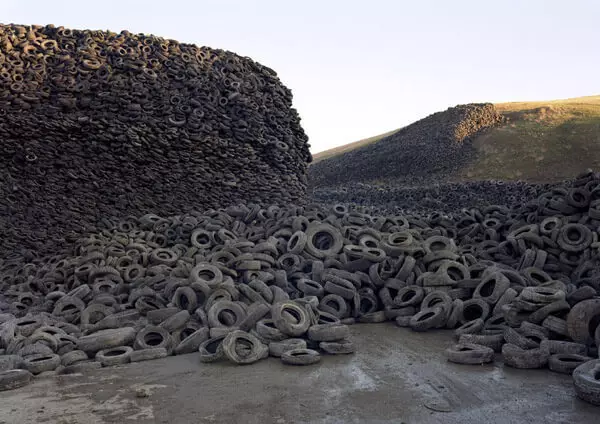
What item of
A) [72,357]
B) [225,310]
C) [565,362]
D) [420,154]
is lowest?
[565,362]

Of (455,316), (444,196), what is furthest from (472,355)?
(444,196)

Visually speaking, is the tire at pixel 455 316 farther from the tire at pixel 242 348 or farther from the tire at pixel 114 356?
the tire at pixel 114 356

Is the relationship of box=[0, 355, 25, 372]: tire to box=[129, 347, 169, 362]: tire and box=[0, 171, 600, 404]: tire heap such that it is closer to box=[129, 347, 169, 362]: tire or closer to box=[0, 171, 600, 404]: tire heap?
box=[0, 171, 600, 404]: tire heap

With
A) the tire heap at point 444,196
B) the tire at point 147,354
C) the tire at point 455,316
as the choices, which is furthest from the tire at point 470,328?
the tire heap at point 444,196

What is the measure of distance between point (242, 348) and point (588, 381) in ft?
12.4

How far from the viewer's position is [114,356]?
6133 mm

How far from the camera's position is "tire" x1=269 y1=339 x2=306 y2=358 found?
6.05 metres

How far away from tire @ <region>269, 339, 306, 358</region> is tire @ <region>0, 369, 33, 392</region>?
2792 mm

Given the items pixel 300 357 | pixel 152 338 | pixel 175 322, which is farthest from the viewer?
pixel 175 322

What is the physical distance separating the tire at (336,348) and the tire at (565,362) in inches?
90.9

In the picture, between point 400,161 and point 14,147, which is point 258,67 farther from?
point 400,161

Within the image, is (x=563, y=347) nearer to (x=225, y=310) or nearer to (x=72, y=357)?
(x=225, y=310)

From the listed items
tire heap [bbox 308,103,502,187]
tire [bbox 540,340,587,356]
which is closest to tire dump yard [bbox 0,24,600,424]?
tire [bbox 540,340,587,356]

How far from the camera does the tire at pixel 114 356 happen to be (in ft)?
20.0
